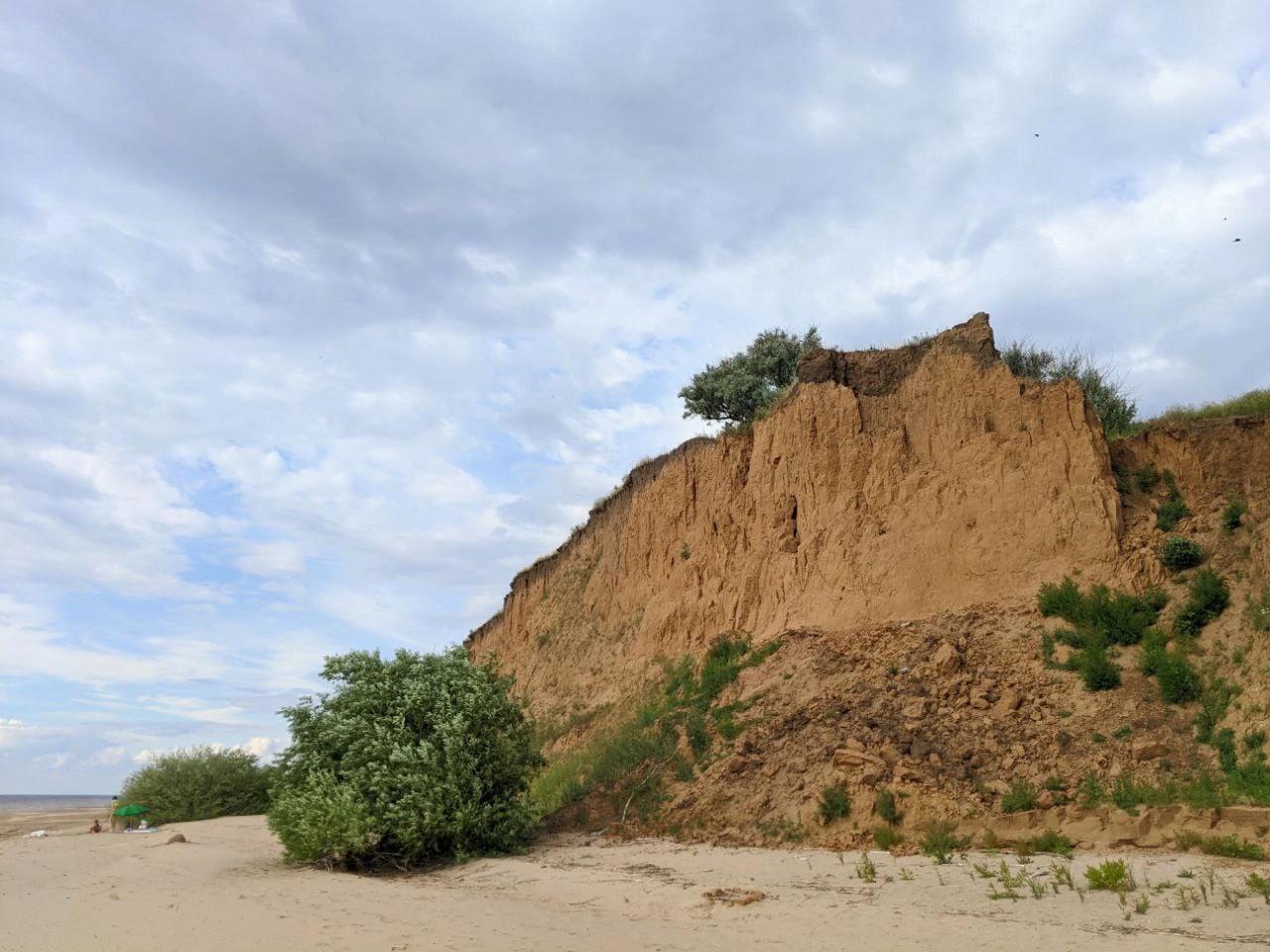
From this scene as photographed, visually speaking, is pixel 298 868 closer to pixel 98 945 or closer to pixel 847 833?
pixel 98 945

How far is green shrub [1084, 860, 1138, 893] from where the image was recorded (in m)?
8.12

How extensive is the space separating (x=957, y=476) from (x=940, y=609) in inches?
101

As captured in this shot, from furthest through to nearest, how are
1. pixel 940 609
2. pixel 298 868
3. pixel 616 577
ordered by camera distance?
pixel 616 577 < pixel 940 609 < pixel 298 868

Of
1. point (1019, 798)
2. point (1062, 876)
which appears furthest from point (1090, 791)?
point (1062, 876)

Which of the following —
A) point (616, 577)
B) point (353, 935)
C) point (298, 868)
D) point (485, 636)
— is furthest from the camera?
point (485, 636)

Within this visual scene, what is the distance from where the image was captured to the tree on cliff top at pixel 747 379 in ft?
85.1

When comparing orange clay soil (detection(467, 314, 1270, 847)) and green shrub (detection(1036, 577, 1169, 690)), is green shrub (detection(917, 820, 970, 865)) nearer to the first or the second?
orange clay soil (detection(467, 314, 1270, 847))

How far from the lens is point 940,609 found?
15.5 meters

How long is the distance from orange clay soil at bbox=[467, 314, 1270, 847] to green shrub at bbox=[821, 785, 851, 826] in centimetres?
12

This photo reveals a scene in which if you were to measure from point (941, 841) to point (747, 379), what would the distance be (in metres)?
16.9

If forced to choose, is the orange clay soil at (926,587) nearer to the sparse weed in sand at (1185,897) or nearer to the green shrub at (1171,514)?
the green shrub at (1171,514)

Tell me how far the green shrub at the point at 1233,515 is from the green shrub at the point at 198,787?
21.8 meters

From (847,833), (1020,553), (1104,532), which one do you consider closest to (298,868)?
(847,833)

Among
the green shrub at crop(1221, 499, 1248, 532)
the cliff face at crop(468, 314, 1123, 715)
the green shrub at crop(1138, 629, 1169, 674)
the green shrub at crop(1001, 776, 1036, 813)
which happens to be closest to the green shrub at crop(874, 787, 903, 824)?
the green shrub at crop(1001, 776, 1036, 813)
